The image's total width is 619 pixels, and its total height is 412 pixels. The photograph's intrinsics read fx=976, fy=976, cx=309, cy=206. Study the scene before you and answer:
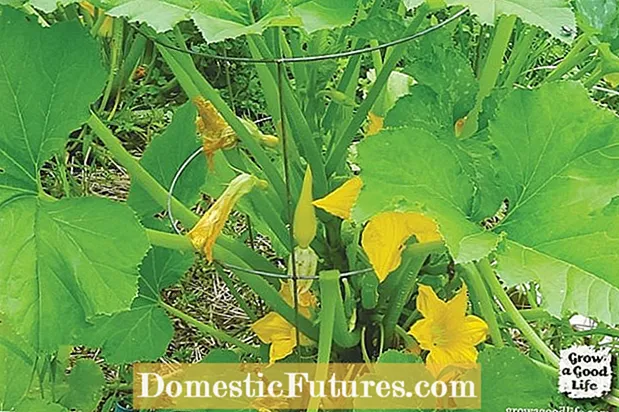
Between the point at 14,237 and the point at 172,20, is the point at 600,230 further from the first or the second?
the point at 14,237

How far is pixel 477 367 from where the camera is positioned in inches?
49.2

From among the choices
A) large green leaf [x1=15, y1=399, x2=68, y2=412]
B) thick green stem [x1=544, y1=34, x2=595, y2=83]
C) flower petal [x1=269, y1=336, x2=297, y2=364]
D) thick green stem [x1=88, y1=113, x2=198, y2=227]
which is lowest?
large green leaf [x1=15, y1=399, x2=68, y2=412]

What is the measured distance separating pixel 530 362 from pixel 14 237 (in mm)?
631

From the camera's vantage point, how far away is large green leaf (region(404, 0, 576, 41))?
0.93 metres

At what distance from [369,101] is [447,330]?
334 millimetres

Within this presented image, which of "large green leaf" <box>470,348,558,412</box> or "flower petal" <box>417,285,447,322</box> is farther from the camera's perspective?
"flower petal" <box>417,285,447,322</box>

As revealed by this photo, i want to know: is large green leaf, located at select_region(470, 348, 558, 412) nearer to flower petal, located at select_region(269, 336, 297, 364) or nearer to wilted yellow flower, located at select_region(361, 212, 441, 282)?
wilted yellow flower, located at select_region(361, 212, 441, 282)

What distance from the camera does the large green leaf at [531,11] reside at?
0.93 m

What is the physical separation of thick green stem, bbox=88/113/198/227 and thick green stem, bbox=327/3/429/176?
0.68 feet

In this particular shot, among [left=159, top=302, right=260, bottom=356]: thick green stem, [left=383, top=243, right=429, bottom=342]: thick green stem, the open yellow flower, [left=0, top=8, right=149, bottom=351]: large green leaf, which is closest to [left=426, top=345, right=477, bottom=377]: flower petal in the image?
the open yellow flower

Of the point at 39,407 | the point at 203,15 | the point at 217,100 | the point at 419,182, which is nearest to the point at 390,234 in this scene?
the point at 419,182

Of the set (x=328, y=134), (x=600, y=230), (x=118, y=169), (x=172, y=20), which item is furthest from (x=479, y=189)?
(x=118, y=169)

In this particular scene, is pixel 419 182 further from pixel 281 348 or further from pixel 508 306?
pixel 281 348

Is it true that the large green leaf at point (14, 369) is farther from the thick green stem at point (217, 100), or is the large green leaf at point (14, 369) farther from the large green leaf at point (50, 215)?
the thick green stem at point (217, 100)
